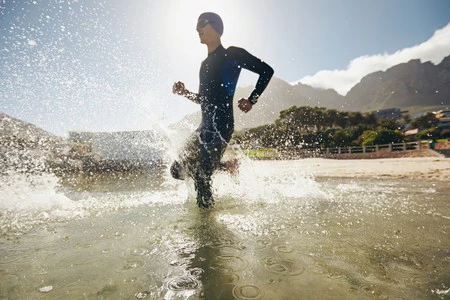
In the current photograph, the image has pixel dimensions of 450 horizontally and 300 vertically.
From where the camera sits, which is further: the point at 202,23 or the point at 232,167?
the point at 232,167

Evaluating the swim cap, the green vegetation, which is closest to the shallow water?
the swim cap

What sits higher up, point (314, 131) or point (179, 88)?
point (314, 131)

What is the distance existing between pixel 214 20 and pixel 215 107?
1199 millimetres

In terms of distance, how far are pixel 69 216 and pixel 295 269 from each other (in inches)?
107

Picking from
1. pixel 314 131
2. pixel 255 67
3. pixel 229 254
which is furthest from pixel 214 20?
pixel 314 131

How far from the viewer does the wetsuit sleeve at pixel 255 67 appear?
3363 mm

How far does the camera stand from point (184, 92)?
360cm

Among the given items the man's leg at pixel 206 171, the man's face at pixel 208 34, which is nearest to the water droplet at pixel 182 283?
the man's leg at pixel 206 171

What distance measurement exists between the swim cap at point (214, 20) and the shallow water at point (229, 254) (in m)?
2.37

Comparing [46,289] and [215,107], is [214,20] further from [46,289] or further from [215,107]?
[46,289]

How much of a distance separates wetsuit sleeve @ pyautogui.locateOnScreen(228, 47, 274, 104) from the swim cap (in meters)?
0.36

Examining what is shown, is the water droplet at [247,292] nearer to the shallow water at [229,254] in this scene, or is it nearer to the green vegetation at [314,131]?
the shallow water at [229,254]

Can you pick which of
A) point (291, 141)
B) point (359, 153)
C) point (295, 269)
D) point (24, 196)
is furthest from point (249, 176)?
point (291, 141)

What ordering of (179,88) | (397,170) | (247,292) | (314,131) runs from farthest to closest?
(314,131) → (397,170) → (179,88) → (247,292)
